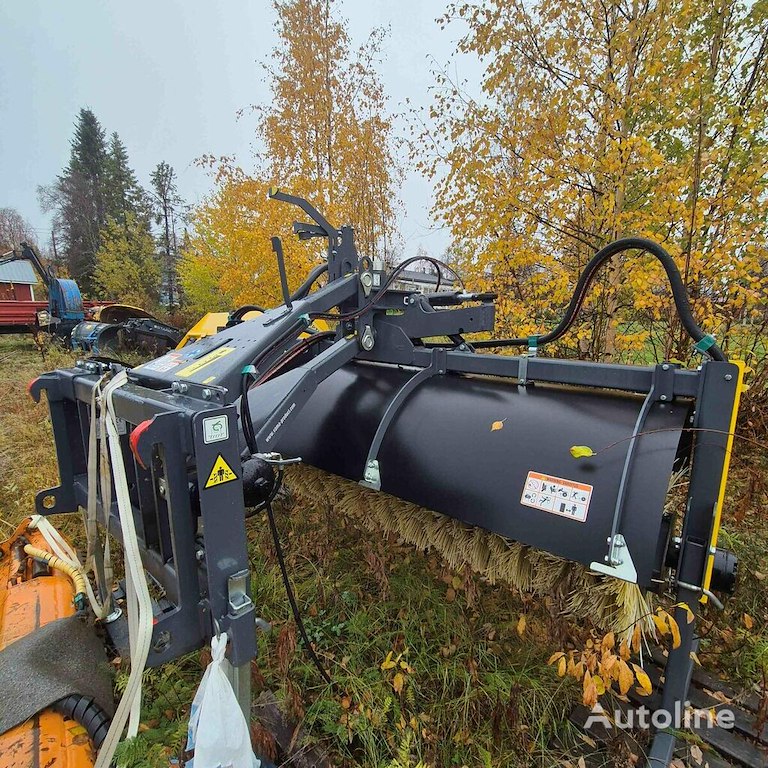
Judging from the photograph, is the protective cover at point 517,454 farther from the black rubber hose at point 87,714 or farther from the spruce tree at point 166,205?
the spruce tree at point 166,205

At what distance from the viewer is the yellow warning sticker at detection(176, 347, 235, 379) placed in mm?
1739

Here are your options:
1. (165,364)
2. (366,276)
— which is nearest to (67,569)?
(165,364)

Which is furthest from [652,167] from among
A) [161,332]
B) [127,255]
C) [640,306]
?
[127,255]

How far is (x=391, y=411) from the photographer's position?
2086 millimetres

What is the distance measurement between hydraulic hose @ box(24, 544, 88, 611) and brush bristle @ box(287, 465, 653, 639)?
118 cm

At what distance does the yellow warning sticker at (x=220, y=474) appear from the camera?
1.30m

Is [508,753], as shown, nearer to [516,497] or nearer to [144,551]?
[516,497]

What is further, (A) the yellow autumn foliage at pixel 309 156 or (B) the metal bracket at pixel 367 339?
(A) the yellow autumn foliage at pixel 309 156

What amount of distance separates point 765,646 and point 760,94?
3.65 m

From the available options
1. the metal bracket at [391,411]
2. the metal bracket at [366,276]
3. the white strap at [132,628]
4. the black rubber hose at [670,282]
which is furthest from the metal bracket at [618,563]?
the metal bracket at [366,276]

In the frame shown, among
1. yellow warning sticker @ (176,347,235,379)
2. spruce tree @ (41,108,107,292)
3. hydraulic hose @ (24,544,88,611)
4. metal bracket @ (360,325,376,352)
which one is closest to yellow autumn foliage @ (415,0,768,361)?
metal bracket @ (360,325,376,352)

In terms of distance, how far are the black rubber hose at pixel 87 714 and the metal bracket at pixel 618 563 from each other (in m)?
1.80

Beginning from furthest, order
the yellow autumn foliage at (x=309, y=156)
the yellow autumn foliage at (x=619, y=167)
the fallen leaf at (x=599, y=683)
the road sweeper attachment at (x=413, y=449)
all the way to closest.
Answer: the yellow autumn foliage at (x=309, y=156)
the yellow autumn foliage at (x=619, y=167)
the fallen leaf at (x=599, y=683)
the road sweeper attachment at (x=413, y=449)

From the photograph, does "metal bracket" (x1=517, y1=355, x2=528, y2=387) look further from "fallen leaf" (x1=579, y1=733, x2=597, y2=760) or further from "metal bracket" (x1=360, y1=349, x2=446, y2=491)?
"fallen leaf" (x1=579, y1=733, x2=597, y2=760)
